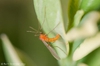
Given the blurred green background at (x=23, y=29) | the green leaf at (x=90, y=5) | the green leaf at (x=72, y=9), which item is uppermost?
the blurred green background at (x=23, y=29)

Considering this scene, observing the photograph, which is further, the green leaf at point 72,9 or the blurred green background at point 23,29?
the blurred green background at point 23,29

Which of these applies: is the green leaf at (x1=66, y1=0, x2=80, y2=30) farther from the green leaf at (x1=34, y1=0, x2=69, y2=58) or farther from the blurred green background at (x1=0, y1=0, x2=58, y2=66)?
the blurred green background at (x1=0, y1=0, x2=58, y2=66)

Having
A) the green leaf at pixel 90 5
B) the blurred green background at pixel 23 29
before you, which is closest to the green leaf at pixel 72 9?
the green leaf at pixel 90 5

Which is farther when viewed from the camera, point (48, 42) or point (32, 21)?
point (32, 21)

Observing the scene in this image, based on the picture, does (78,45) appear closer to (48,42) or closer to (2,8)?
(48,42)

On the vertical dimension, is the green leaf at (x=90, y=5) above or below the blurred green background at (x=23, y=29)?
below

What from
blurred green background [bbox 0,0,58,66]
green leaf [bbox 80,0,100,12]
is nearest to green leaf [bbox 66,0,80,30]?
green leaf [bbox 80,0,100,12]

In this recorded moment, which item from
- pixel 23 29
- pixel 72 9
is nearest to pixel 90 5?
pixel 72 9

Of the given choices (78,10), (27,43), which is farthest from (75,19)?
(27,43)

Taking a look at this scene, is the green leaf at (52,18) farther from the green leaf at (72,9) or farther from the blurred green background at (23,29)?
the blurred green background at (23,29)

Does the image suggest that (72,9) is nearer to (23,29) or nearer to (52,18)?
(52,18)
